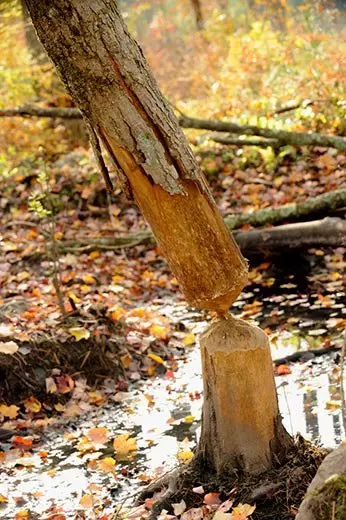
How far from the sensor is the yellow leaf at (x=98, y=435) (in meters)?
5.25

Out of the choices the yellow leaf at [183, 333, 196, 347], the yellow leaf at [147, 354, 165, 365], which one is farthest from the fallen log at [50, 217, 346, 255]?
the yellow leaf at [147, 354, 165, 365]

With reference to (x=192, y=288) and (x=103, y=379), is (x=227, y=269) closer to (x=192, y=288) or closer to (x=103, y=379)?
(x=192, y=288)

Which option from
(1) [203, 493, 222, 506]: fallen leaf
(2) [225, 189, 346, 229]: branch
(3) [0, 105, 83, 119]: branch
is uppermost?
(3) [0, 105, 83, 119]: branch

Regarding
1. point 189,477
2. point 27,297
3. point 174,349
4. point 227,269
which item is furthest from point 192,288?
point 27,297

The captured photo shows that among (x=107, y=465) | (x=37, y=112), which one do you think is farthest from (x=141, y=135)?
(x=37, y=112)

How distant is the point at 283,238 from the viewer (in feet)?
28.0

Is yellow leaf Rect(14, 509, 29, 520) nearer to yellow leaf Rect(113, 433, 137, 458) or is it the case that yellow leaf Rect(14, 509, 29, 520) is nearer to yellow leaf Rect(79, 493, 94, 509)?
yellow leaf Rect(79, 493, 94, 509)

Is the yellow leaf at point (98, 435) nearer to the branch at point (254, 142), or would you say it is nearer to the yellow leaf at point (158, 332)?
the yellow leaf at point (158, 332)

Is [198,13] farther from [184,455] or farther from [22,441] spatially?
[184,455]

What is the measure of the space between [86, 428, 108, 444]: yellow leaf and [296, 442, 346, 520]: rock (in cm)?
255

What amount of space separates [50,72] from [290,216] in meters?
5.95

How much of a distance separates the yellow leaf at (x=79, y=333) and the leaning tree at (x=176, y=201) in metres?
2.33

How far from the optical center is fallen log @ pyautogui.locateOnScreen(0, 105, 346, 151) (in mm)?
8570

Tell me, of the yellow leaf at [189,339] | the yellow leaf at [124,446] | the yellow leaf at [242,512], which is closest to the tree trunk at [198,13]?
the yellow leaf at [189,339]
